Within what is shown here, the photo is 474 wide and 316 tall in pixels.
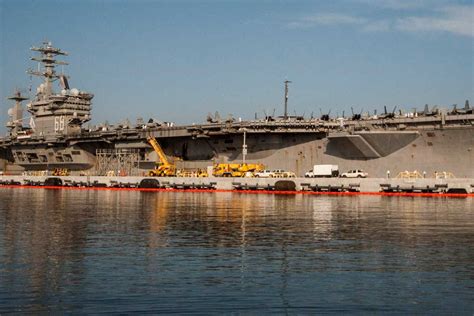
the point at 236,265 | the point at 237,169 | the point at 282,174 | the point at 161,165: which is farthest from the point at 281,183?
the point at 236,265

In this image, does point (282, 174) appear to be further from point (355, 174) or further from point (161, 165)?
point (161, 165)

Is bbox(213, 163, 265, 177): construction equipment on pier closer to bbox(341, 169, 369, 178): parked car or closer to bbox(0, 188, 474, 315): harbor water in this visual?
bbox(341, 169, 369, 178): parked car

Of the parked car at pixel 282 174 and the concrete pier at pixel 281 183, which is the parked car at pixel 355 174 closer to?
the concrete pier at pixel 281 183

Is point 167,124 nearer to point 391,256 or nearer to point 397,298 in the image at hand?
point 391,256

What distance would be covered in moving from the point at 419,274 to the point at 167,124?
41176 mm

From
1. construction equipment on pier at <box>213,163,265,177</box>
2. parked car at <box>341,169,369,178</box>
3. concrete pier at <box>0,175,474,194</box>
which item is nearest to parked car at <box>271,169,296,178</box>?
concrete pier at <box>0,175,474,194</box>

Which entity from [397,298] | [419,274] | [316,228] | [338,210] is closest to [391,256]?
[419,274]

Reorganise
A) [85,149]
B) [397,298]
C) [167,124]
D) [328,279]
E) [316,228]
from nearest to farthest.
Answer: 1. [397,298]
2. [328,279]
3. [316,228]
4. [167,124]
5. [85,149]

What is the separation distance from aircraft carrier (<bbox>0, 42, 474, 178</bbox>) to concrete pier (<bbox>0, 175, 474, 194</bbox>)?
1187 millimetres

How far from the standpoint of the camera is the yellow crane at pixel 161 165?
160ft

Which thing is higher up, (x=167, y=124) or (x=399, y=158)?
(x=167, y=124)

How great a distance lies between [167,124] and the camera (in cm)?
5119

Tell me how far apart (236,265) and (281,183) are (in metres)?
30.2

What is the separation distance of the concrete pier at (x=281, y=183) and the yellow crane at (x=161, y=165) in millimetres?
1113
